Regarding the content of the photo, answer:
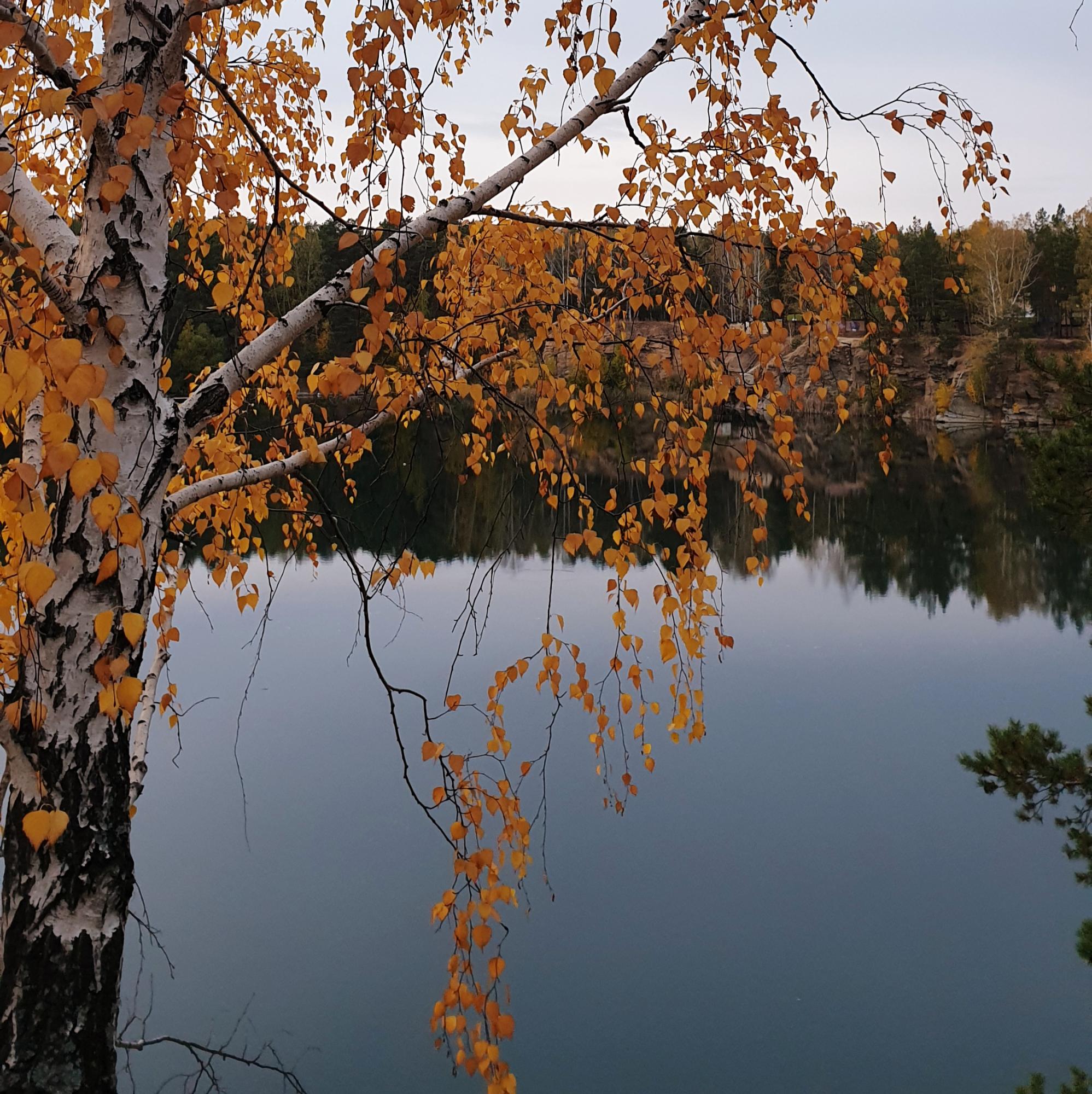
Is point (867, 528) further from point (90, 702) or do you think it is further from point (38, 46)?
point (38, 46)

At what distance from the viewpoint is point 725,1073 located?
4.15 meters

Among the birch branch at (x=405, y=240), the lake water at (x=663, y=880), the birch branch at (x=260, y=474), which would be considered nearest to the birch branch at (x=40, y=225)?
the birch branch at (x=405, y=240)

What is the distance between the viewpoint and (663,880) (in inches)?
217

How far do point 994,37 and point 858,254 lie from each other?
2013mm

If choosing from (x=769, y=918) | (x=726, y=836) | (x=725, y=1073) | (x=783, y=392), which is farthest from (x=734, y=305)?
(x=726, y=836)

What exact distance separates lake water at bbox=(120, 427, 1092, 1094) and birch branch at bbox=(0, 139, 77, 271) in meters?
0.80

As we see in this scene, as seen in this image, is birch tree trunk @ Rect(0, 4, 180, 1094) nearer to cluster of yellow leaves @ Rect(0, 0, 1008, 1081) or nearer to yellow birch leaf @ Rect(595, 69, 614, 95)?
cluster of yellow leaves @ Rect(0, 0, 1008, 1081)

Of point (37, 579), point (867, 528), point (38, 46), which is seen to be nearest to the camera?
point (37, 579)

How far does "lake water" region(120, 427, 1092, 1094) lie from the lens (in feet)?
14.0

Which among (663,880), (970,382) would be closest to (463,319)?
(663,880)

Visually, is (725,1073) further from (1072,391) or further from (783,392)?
(1072,391)

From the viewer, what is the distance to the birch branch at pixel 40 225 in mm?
1657

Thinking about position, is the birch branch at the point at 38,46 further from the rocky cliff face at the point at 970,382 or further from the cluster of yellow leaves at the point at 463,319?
the rocky cliff face at the point at 970,382

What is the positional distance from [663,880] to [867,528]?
11.5 metres
